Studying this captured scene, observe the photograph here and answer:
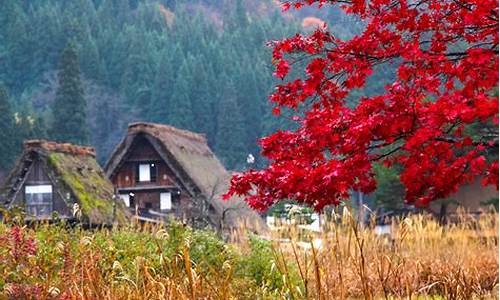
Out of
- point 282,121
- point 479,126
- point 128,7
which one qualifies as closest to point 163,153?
point 479,126

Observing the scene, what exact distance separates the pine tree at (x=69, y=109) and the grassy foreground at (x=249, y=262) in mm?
28852

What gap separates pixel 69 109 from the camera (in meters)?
37.7

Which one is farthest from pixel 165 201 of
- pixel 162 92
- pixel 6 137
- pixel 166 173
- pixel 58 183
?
pixel 162 92

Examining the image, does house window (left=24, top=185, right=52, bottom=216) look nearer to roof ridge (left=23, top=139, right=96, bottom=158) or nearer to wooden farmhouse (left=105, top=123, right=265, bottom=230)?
roof ridge (left=23, top=139, right=96, bottom=158)

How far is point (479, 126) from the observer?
777 inches

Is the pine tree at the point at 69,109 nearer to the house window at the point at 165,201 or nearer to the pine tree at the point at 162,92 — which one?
the pine tree at the point at 162,92

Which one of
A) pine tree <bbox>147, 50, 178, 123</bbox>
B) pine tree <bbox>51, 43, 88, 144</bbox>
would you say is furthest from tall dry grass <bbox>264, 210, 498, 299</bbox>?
pine tree <bbox>147, 50, 178, 123</bbox>

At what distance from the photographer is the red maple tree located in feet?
11.8

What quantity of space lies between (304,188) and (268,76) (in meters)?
44.5

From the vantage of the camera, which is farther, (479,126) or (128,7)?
(128,7)

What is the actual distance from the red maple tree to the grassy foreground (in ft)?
2.38

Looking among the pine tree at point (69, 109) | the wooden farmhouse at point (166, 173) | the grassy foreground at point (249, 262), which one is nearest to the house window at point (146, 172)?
the wooden farmhouse at point (166, 173)

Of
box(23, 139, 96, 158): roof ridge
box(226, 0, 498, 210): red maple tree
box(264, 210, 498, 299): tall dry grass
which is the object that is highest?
box(23, 139, 96, 158): roof ridge

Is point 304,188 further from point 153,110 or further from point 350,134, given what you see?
point 153,110
